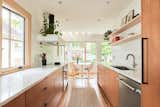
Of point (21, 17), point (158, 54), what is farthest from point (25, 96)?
point (21, 17)

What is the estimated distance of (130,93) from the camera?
235 centimetres

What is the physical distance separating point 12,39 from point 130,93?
7.80ft

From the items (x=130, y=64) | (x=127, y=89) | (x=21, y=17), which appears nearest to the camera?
(x=127, y=89)

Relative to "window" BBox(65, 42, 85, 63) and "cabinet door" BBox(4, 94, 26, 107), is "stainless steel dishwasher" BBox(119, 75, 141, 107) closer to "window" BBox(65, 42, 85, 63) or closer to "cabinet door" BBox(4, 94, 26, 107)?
"cabinet door" BBox(4, 94, 26, 107)

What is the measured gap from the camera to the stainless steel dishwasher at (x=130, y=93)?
208 centimetres

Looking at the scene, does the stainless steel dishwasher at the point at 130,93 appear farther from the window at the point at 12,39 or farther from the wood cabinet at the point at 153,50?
the window at the point at 12,39

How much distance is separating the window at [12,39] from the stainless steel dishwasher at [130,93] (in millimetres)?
2067

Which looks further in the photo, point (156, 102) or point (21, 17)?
point (21, 17)

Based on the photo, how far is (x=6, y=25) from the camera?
9.59 feet

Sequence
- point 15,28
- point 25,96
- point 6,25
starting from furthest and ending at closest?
point 15,28
point 6,25
point 25,96

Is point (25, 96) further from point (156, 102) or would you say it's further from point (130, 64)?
point (130, 64)

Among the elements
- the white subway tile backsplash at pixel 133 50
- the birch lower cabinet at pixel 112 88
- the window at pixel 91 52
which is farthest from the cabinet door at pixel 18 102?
the window at pixel 91 52

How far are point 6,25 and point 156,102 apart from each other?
2.72m

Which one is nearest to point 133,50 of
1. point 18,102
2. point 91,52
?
point 18,102
